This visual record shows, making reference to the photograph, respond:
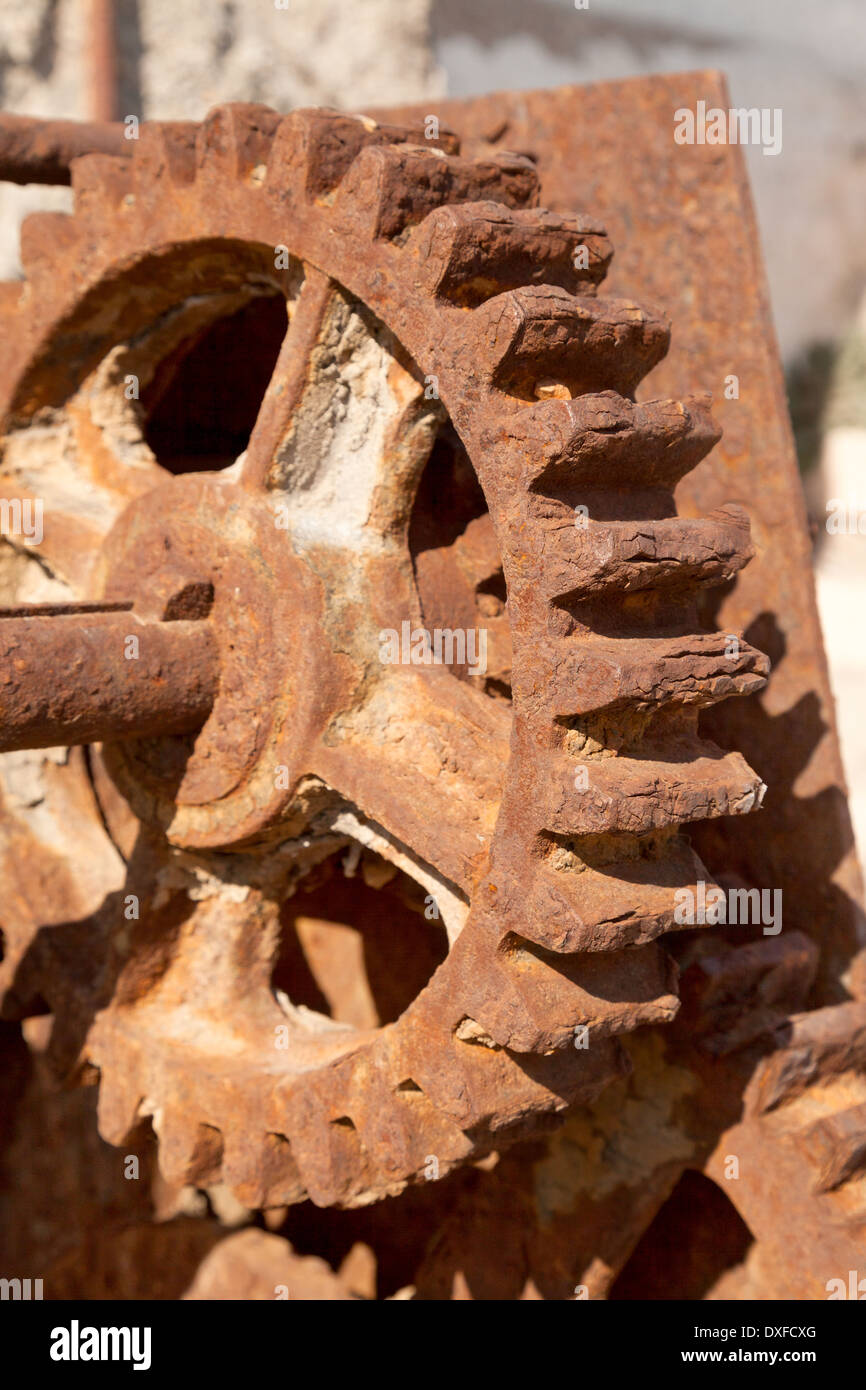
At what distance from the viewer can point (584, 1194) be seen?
2.33 metres

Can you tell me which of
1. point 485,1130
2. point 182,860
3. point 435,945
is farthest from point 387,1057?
point 435,945

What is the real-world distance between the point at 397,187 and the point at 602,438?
0.46m

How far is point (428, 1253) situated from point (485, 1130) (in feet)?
3.62

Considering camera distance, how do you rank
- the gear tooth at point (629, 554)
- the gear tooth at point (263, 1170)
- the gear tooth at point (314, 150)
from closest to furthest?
the gear tooth at point (629, 554) < the gear tooth at point (314, 150) < the gear tooth at point (263, 1170)

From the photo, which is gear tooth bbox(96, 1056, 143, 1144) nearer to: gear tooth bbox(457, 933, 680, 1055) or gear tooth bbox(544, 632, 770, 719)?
gear tooth bbox(457, 933, 680, 1055)

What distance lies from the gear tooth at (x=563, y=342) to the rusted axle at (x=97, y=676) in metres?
0.65

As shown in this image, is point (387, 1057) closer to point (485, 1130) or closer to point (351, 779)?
point (485, 1130)

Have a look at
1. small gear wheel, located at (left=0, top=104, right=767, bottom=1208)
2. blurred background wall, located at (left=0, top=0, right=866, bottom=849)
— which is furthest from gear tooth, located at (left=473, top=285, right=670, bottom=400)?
blurred background wall, located at (left=0, top=0, right=866, bottom=849)

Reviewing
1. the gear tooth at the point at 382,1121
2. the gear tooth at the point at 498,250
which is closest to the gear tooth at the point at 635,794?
the gear tooth at the point at 382,1121

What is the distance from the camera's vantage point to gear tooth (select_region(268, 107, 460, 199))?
174cm

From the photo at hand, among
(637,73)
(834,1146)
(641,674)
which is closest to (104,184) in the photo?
(641,674)

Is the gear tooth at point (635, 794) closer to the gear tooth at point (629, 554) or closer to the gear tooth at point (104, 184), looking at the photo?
the gear tooth at point (629, 554)

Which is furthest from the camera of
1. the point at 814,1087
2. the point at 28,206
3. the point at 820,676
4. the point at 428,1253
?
the point at 28,206

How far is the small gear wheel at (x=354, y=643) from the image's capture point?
1564 millimetres
